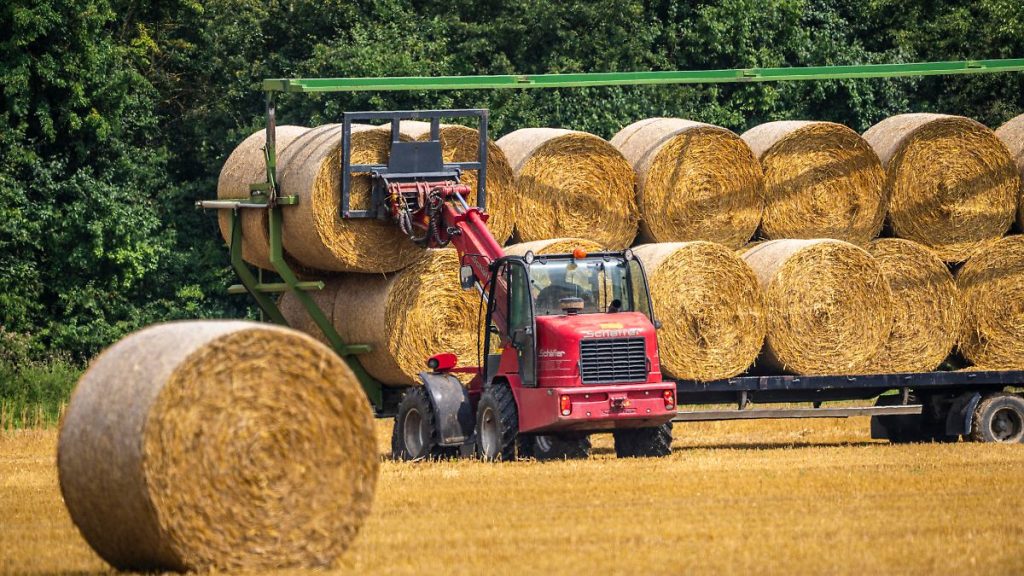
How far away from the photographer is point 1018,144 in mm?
22594

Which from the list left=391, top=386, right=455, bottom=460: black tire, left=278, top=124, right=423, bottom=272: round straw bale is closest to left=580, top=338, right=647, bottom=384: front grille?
left=391, top=386, right=455, bottom=460: black tire

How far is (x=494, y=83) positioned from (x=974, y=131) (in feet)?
18.5

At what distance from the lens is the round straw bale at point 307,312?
2148 cm

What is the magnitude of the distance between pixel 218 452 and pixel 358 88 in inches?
374

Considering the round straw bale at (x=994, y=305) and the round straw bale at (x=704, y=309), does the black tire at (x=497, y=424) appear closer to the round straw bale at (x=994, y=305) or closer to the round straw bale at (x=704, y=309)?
the round straw bale at (x=704, y=309)

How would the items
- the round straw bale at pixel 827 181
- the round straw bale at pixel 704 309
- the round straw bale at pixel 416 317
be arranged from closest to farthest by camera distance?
the round straw bale at pixel 704 309 → the round straw bale at pixel 416 317 → the round straw bale at pixel 827 181

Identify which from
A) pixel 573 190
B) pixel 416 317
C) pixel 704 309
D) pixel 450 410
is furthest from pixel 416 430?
pixel 573 190

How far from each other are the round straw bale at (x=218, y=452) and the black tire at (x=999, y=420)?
1127 cm

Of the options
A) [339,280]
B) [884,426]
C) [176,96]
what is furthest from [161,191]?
[884,426]

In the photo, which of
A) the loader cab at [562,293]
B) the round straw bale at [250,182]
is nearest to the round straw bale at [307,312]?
the round straw bale at [250,182]

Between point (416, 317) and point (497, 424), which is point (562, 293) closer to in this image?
point (497, 424)

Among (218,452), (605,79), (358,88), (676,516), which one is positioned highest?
(605,79)

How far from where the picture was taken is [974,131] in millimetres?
21875

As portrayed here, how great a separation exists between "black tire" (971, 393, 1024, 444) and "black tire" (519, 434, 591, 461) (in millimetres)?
5073
